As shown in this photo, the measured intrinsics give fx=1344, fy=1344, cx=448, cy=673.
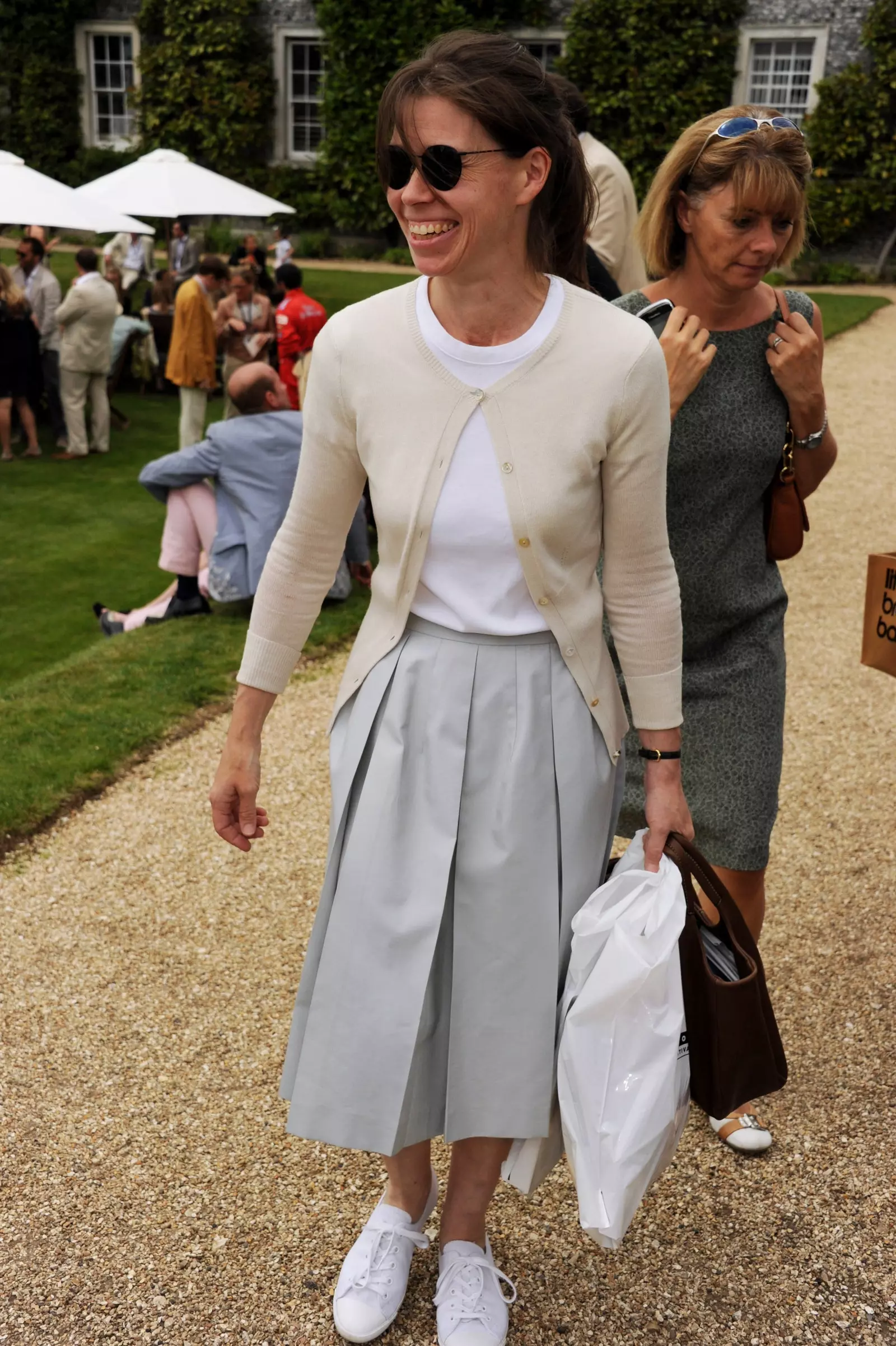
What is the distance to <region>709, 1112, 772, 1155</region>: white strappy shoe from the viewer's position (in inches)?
112

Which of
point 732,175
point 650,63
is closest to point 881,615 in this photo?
point 732,175

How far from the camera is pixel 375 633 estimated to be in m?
2.06

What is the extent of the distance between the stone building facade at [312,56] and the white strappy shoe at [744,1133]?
69.1 ft

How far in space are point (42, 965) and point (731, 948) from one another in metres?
2.12

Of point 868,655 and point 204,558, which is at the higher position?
point 868,655

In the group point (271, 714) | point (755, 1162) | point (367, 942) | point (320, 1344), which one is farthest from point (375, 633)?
point (271, 714)

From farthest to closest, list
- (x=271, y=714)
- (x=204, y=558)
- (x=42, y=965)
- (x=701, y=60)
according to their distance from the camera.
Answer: (x=701, y=60), (x=204, y=558), (x=271, y=714), (x=42, y=965)

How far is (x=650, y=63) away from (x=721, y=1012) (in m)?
21.1

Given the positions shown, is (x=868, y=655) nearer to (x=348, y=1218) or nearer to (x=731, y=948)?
(x=731, y=948)

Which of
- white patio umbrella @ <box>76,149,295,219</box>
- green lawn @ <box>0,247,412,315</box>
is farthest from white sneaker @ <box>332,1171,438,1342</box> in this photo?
green lawn @ <box>0,247,412,315</box>

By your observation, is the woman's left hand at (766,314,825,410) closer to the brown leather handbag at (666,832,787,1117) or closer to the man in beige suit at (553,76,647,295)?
the brown leather handbag at (666,832,787,1117)

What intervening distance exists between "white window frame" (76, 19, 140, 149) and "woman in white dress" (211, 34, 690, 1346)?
79.4ft

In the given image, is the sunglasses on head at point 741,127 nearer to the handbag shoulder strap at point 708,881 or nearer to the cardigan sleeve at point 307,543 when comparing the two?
the cardigan sleeve at point 307,543

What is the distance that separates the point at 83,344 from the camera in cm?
1088
